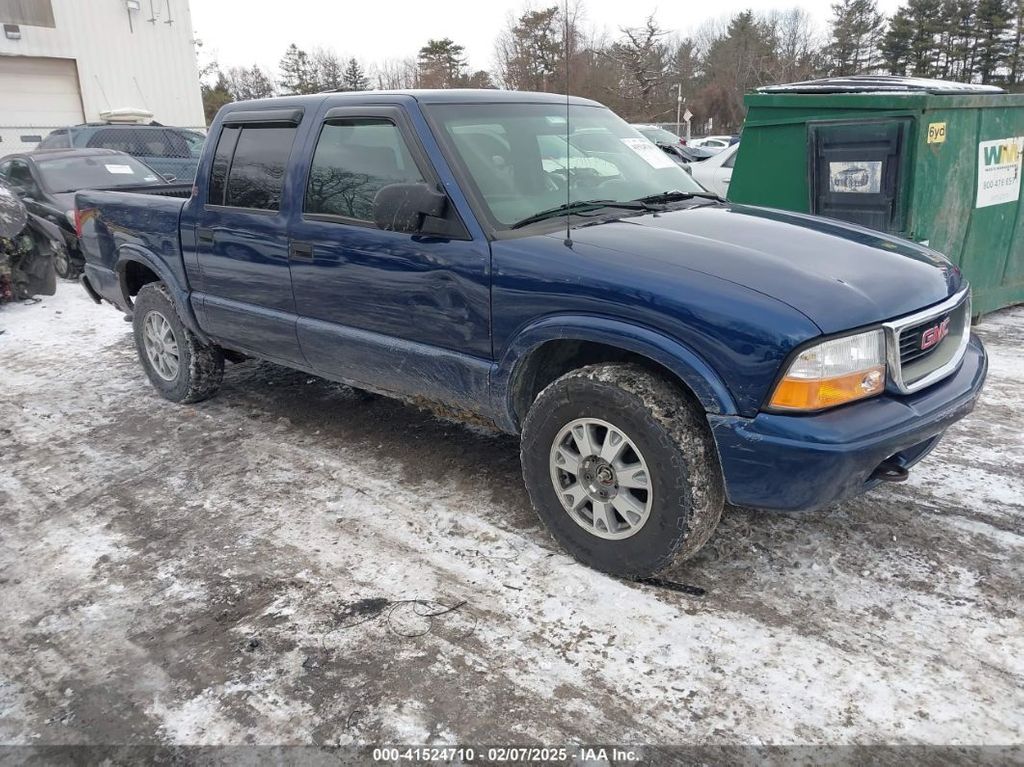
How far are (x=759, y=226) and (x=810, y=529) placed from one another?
1.38m

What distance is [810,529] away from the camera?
3480 millimetres

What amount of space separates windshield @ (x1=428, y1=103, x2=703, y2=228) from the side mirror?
211 mm

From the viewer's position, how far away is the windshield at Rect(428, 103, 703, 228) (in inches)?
137

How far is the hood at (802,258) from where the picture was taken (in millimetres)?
2699

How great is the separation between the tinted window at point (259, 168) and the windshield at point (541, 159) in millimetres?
1069

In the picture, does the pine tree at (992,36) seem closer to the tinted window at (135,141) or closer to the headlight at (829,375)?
the tinted window at (135,141)

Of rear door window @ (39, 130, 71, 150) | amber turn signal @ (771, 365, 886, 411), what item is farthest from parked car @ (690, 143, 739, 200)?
rear door window @ (39, 130, 71, 150)

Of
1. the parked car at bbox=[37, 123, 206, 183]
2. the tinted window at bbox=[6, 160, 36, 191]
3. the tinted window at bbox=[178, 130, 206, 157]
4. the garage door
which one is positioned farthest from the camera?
the garage door

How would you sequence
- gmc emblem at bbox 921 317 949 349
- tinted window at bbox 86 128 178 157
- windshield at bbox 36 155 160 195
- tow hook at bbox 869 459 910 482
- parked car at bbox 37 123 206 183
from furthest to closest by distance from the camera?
tinted window at bbox 86 128 178 157 < parked car at bbox 37 123 206 183 < windshield at bbox 36 155 160 195 < gmc emblem at bbox 921 317 949 349 < tow hook at bbox 869 459 910 482

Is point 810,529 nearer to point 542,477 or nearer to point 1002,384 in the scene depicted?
point 542,477

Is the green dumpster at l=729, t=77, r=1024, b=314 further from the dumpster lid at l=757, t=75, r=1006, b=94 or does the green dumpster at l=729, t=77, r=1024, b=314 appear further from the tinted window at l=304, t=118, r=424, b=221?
the tinted window at l=304, t=118, r=424, b=221

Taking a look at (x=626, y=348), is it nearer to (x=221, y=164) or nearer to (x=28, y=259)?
(x=221, y=164)

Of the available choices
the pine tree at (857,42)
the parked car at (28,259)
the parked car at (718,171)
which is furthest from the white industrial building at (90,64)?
the pine tree at (857,42)

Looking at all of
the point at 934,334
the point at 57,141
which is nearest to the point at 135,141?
the point at 57,141
